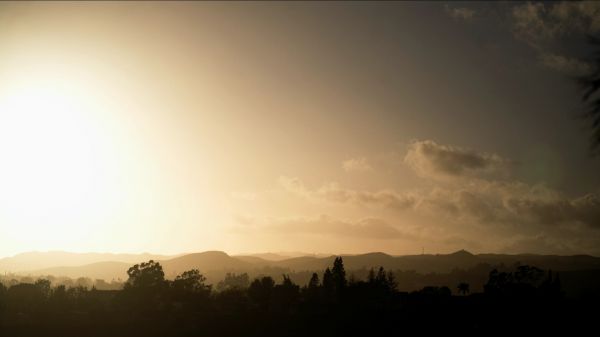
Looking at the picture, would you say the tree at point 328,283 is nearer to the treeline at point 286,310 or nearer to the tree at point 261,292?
the treeline at point 286,310

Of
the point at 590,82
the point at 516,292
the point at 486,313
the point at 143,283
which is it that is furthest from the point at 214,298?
the point at 590,82

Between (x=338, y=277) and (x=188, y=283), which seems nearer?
(x=338, y=277)

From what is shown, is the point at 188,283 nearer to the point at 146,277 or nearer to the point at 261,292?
the point at 146,277

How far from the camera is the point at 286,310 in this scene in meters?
96.1

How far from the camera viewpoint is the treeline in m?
82.3

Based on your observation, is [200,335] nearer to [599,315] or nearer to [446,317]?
[446,317]

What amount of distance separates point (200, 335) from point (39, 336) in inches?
1111

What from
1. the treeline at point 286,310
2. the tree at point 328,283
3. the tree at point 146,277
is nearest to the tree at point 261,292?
the treeline at point 286,310

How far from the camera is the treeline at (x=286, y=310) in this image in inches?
3241

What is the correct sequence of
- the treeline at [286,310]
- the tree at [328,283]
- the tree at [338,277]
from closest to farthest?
the treeline at [286,310] < the tree at [328,283] < the tree at [338,277]

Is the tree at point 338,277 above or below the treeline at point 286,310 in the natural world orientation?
above

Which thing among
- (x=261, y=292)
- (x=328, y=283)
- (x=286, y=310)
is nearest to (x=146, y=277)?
(x=261, y=292)

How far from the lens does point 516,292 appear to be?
106 metres

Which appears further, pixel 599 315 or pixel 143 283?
pixel 143 283
